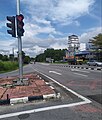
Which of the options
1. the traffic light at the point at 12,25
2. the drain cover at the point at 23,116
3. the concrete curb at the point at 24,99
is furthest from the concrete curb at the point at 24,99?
the traffic light at the point at 12,25

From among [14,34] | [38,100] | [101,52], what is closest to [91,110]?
[38,100]

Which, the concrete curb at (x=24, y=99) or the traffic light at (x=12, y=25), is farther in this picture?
the traffic light at (x=12, y=25)

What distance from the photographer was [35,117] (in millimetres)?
4926

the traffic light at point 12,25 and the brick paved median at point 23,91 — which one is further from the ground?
the traffic light at point 12,25

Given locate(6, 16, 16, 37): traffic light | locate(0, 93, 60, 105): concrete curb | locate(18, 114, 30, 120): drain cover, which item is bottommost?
locate(18, 114, 30, 120): drain cover

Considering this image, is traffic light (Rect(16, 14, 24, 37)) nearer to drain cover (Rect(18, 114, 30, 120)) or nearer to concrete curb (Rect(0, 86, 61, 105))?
concrete curb (Rect(0, 86, 61, 105))

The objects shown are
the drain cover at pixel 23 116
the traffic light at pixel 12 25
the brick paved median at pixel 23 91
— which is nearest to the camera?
the drain cover at pixel 23 116

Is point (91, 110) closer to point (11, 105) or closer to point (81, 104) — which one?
point (81, 104)

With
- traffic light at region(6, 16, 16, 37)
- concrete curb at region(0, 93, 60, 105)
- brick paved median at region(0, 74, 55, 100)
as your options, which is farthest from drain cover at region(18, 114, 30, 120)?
traffic light at region(6, 16, 16, 37)

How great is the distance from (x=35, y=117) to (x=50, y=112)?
57 cm

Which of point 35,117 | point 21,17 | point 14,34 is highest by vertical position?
point 21,17

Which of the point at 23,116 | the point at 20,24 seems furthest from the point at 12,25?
the point at 23,116

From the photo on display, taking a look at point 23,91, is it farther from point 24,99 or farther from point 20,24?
point 20,24

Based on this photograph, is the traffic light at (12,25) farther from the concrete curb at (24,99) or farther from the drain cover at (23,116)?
the drain cover at (23,116)
